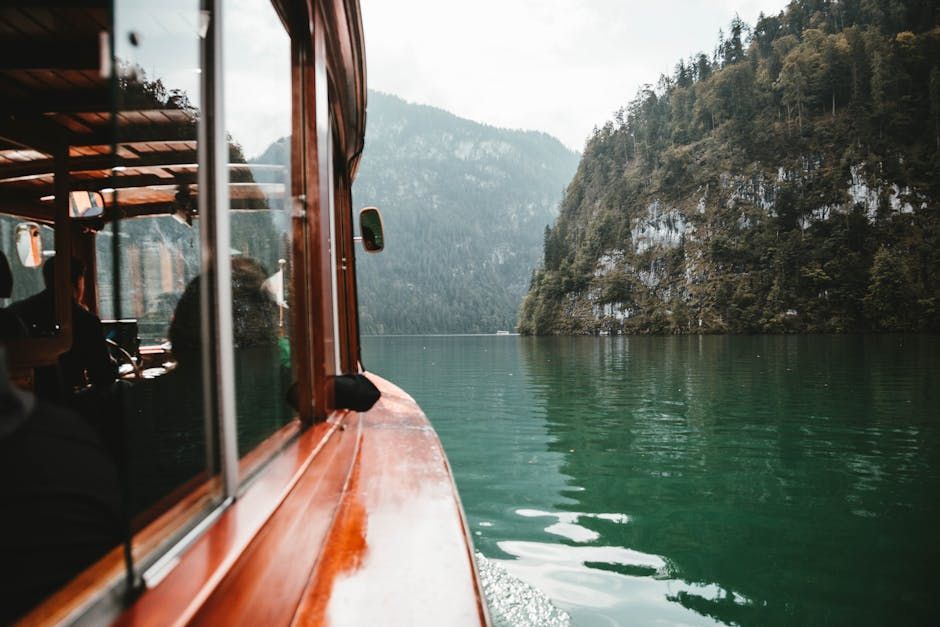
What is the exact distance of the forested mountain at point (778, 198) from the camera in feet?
216

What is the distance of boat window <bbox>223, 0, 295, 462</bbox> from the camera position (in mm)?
1354

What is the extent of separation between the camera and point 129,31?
0.77 m

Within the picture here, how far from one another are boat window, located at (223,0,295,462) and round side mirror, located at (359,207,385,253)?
2281 millimetres

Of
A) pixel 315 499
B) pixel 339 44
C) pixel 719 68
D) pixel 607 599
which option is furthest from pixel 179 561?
pixel 719 68

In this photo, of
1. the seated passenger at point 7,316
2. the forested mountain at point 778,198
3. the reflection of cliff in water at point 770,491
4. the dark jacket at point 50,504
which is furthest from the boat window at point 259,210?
the forested mountain at point 778,198

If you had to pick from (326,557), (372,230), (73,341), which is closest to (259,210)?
(326,557)

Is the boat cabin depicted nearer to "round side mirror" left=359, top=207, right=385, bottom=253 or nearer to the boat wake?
the boat wake

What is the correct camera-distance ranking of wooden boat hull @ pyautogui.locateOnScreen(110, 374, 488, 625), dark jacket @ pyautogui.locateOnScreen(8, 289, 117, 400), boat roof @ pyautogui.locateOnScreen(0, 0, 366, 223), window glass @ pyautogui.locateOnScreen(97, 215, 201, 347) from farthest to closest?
1. dark jacket @ pyautogui.locateOnScreen(8, 289, 117, 400)
2. window glass @ pyautogui.locateOnScreen(97, 215, 201, 347)
3. boat roof @ pyautogui.locateOnScreen(0, 0, 366, 223)
4. wooden boat hull @ pyautogui.locateOnScreen(110, 374, 488, 625)

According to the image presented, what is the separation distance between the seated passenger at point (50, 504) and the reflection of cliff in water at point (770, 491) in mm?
3727

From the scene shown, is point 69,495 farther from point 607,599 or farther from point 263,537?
point 607,599

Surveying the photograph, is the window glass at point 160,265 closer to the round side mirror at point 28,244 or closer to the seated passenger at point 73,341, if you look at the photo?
the seated passenger at point 73,341

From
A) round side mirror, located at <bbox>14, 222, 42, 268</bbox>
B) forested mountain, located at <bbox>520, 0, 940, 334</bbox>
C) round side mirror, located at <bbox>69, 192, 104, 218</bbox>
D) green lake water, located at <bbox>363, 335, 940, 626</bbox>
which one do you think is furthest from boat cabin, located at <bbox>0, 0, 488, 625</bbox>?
forested mountain, located at <bbox>520, 0, 940, 334</bbox>

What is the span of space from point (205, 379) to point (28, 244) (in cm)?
264

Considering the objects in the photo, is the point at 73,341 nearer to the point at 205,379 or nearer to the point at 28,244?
the point at 28,244
